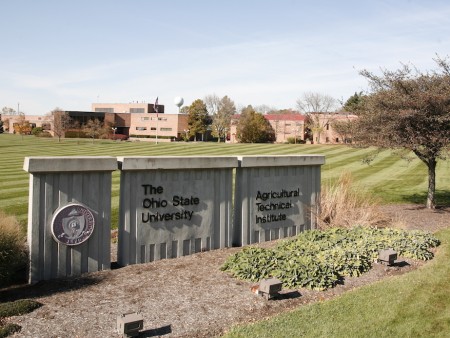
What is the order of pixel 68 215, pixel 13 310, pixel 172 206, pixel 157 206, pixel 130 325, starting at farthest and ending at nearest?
pixel 172 206 → pixel 157 206 → pixel 68 215 → pixel 13 310 → pixel 130 325

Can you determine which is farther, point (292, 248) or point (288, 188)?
point (288, 188)

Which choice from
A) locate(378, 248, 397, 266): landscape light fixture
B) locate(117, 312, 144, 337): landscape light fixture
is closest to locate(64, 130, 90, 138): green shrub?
locate(378, 248, 397, 266): landscape light fixture

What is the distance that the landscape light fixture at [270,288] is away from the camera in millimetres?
6586

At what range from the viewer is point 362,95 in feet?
50.2

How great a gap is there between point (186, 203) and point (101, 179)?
6.16ft

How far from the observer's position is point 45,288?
274 inches

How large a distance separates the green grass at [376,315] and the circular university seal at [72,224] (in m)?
3.31

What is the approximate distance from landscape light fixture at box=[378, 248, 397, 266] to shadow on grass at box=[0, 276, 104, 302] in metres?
4.89

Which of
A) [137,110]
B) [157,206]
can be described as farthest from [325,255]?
[137,110]

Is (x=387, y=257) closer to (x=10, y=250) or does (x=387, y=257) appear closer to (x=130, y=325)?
(x=130, y=325)

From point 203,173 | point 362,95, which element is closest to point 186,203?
point 203,173

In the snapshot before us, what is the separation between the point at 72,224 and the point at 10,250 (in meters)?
1.08

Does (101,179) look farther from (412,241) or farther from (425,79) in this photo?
(425,79)

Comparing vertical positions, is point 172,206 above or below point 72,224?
above
